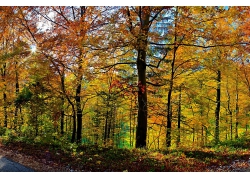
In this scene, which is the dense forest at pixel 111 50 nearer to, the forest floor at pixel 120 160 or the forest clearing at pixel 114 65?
the forest clearing at pixel 114 65

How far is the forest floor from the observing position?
6020 mm

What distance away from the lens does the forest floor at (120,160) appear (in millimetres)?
6020

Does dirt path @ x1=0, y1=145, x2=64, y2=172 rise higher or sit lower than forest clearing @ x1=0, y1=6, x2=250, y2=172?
lower

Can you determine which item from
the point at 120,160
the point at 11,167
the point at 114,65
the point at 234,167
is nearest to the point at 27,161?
the point at 11,167

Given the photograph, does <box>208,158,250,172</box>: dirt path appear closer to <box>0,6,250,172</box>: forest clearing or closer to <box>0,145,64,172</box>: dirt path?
<box>0,6,250,172</box>: forest clearing

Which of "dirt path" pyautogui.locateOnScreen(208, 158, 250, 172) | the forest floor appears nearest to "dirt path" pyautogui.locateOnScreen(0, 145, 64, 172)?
the forest floor

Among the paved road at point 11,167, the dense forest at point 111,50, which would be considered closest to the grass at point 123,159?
the paved road at point 11,167

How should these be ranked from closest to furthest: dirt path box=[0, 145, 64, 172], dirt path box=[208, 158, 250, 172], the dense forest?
dirt path box=[208, 158, 250, 172] < dirt path box=[0, 145, 64, 172] < the dense forest

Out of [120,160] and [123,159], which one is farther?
[123,159]

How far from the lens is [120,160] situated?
6.64 metres

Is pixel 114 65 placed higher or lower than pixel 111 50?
lower

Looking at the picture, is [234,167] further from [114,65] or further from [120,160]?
[114,65]
